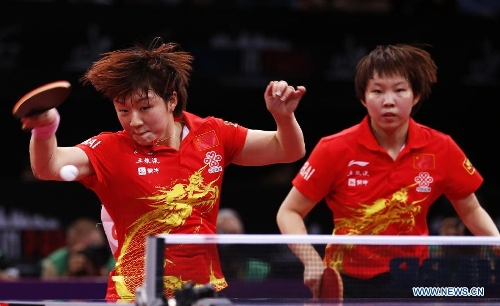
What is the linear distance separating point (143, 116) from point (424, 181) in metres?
1.75

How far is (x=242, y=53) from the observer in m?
9.69

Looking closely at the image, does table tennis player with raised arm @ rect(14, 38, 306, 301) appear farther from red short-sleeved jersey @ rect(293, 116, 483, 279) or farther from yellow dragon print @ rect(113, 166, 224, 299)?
red short-sleeved jersey @ rect(293, 116, 483, 279)

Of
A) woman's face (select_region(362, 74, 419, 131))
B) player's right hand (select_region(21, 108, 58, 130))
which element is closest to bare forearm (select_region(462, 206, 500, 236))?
woman's face (select_region(362, 74, 419, 131))

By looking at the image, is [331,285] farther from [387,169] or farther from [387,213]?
[387,169]

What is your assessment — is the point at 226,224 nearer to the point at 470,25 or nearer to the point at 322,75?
the point at 322,75

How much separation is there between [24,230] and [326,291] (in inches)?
221

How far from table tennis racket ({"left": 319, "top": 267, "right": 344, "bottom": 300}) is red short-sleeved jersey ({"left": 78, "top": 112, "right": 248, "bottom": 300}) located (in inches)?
17.5

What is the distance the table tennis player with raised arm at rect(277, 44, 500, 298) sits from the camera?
209 inches

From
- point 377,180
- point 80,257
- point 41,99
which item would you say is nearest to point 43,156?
point 41,99

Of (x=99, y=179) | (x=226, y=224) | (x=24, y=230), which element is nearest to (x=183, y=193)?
(x=99, y=179)

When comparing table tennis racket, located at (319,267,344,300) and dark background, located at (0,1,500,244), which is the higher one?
dark background, located at (0,1,500,244)

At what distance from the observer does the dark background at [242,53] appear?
30.5 ft

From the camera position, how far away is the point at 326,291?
14.7 feet

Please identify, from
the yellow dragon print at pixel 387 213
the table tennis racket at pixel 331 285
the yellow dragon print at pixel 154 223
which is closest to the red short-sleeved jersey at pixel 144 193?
the yellow dragon print at pixel 154 223
